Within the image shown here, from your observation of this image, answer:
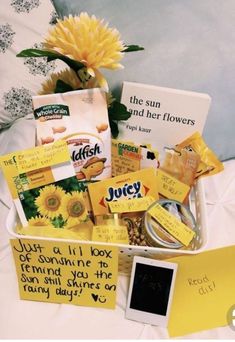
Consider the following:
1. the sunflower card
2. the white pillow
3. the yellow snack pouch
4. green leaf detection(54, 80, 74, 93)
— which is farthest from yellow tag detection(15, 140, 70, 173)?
the white pillow

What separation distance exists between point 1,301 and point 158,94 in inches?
18.8

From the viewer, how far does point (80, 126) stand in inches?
30.7

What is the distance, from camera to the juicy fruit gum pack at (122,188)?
0.79 metres

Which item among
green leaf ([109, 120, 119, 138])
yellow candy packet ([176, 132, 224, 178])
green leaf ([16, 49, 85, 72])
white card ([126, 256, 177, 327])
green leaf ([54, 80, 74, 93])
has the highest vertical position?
green leaf ([16, 49, 85, 72])

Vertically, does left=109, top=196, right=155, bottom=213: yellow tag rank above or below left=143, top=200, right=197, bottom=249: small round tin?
above

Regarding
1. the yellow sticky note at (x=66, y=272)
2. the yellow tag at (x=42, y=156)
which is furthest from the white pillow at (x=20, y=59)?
the yellow sticky note at (x=66, y=272)

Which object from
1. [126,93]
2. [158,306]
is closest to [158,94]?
[126,93]

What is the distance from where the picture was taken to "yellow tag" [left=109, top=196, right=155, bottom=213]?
0.77 meters

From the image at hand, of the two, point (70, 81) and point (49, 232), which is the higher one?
point (70, 81)

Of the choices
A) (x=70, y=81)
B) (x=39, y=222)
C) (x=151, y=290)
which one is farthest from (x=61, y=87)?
(x=151, y=290)

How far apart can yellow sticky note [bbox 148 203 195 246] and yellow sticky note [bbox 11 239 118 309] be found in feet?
0.32

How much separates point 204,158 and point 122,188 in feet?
0.57

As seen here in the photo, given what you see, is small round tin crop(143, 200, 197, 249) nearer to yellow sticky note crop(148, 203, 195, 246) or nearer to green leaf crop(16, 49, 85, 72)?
yellow sticky note crop(148, 203, 195, 246)

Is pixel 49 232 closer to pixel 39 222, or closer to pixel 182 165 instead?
pixel 39 222
